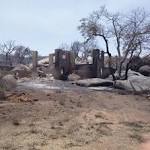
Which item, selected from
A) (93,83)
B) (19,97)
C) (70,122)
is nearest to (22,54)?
(93,83)

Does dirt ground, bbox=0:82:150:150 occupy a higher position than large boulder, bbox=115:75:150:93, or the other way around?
large boulder, bbox=115:75:150:93

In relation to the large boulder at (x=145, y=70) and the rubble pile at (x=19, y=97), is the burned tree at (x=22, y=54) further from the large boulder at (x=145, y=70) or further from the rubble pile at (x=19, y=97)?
the rubble pile at (x=19, y=97)

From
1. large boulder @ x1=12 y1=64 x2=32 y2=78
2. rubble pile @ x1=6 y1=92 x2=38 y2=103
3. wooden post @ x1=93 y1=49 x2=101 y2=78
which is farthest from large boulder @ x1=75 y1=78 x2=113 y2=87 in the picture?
rubble pile @ x1=6 y1=92 x2=38 y2=103

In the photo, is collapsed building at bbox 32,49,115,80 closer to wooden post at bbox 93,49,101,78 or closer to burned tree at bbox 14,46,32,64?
wooden post at bbox 93,49,101,78

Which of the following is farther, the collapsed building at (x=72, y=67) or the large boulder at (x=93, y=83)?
the collapsed building at (x=72, y=67)

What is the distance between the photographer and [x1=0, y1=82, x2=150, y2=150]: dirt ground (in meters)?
12.4

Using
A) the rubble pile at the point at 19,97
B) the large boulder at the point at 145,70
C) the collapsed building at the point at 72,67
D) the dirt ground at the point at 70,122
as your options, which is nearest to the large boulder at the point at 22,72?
the collapsed building at the point at 72,67

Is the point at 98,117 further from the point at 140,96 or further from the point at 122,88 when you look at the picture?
the point at 122,88

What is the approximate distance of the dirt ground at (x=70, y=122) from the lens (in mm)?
12383

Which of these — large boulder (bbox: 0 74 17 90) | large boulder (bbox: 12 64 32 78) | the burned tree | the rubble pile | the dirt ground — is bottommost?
the dirt ground

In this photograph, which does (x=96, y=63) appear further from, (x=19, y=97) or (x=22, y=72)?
(x=19, y=97)

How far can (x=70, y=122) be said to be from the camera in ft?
49.0

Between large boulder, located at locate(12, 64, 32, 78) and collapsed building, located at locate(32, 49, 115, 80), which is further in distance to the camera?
collapsed building, located at locate(32, 49, 115, 80)

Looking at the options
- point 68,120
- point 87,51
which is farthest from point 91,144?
point 87,51
